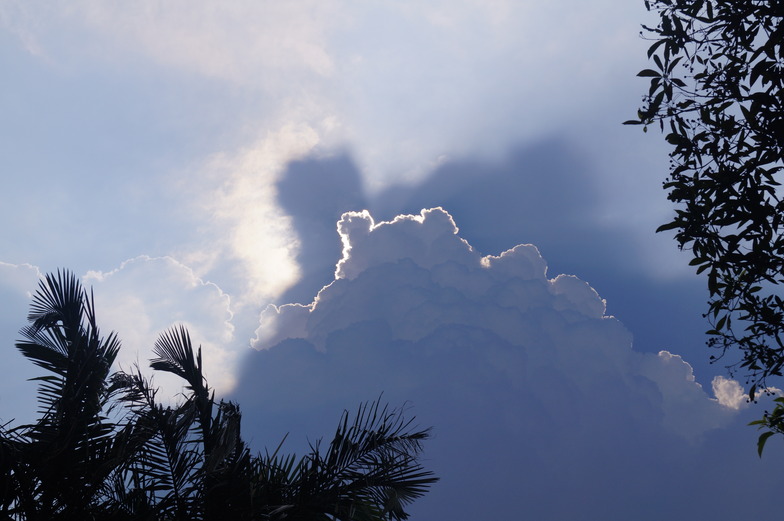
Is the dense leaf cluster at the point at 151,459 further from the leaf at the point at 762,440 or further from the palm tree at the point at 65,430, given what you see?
the leaf at the point at 762,440

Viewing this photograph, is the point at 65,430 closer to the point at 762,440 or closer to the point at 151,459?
the point at 151,459

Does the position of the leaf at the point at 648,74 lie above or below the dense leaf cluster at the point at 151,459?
above

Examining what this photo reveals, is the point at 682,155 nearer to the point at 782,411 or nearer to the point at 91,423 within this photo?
the point at 782,411

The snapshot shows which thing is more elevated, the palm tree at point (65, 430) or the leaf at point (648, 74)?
the leaf at point (648, 74)

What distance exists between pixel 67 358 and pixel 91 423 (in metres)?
1.57

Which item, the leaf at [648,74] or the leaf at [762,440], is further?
the leaf at [648,74]

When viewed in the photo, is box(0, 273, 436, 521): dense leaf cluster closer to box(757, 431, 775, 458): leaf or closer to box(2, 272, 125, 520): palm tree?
box(2, 272, 125, 520): palm tree

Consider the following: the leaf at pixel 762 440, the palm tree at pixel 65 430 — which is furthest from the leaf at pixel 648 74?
the palm tree at pixel 65 430

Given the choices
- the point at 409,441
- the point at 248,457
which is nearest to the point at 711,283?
the point at 409,441

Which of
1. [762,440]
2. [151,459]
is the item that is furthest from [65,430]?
[762,440]

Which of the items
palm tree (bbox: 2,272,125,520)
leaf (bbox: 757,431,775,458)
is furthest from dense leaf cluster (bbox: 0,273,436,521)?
leaf (bbox: 757,431,775,458)

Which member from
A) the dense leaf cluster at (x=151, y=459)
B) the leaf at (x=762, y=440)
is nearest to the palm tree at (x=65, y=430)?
the dense leaf cluster at (x=151, y=459)

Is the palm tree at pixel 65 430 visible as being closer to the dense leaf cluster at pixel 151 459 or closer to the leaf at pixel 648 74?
the dense leaf cluster at pixel 151 459

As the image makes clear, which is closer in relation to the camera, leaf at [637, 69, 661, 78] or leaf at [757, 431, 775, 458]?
leaf at [757, 431, 775, 458]
